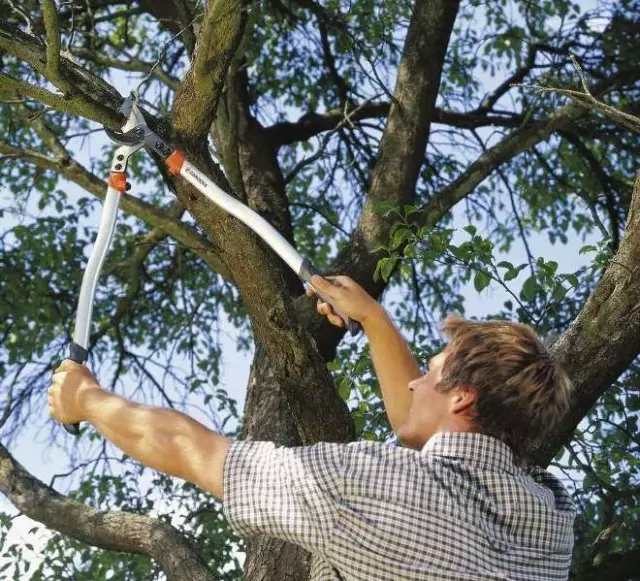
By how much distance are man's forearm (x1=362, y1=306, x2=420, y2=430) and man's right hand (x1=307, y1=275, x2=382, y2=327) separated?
0.04 metres

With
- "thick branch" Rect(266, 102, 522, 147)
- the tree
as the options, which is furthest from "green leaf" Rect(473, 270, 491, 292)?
"thick branch" Rect(266, 102, 522, 147)

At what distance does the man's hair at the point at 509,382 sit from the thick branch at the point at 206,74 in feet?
5.11

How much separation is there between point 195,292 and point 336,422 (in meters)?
4.64

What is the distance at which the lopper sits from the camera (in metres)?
3.10

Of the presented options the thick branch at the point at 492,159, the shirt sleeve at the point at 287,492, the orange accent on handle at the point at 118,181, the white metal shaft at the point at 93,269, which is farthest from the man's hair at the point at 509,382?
the thick branch at the point at 492,159

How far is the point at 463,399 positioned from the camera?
247 cm

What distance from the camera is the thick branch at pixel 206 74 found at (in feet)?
12.2

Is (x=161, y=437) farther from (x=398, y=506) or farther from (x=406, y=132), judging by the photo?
(x=406, y=132)

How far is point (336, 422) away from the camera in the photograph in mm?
3838

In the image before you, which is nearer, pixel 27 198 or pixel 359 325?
pixel 359 325

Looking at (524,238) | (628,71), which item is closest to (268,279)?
(628,71)

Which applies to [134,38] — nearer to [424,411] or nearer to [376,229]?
[376,229]

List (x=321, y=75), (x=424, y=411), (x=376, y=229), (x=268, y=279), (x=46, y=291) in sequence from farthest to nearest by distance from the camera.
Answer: (x=321, y=75) → (x=46, y=291) → (x=376, y=229) → (x=268, y=279) → (x=424, y=411)

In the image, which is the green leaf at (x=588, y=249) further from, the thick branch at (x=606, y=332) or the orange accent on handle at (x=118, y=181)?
the orange accent on handle at (x=118, y=181)
